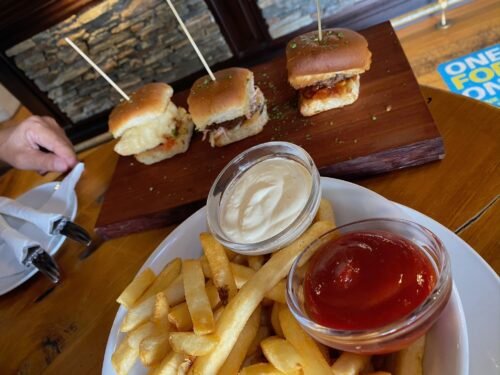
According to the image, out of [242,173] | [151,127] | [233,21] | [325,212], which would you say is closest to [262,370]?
[325,212]

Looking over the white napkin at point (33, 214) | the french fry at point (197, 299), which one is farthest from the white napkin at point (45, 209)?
the french fry at point (197, 299)

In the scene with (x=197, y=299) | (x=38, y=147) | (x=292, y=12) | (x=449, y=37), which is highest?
(x=197, y=299)

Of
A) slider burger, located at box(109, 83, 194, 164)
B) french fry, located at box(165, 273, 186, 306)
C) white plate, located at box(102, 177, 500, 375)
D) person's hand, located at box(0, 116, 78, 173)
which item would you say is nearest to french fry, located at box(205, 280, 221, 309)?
french fry, located at box(165, 273, 186, 306)

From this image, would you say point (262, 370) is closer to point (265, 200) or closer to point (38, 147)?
point (265, 200)

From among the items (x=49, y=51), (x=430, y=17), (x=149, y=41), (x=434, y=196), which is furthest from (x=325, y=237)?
(x=49, y=51)

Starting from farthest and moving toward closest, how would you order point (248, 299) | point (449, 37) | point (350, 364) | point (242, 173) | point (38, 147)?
point (449, 37) < point (38, 147) < point (242, 173) < point (248, 299) < point (350, 364)
